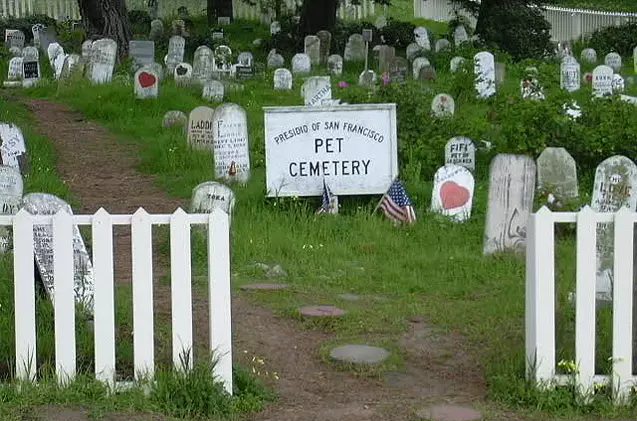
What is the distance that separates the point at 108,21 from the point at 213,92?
5839 mm

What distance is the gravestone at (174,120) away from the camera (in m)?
14.6

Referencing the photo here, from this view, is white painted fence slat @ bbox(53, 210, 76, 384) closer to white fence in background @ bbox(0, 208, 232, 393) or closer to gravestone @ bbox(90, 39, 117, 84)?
white fence in background @ bbox(0, 208, 232, 393)

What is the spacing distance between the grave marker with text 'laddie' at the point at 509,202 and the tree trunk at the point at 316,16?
59.4 feet

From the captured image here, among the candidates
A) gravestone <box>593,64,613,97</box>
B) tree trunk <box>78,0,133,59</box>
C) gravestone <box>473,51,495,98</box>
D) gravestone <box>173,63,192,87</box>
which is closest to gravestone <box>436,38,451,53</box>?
gravestone <box>473,51,495,98</box>

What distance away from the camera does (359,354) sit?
247 inches

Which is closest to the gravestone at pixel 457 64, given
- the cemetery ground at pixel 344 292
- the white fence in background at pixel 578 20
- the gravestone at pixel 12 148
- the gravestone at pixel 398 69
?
the gravestone at pixel 398 69

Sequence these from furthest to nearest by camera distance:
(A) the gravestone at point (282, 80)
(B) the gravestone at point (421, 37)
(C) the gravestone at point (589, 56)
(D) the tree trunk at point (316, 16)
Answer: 1. (B) the gravestone at point (421, 37)
2. (D) the tree trunk at point (316, 16)
3. (C) the gravestone at point (589, 56)
4. (A) the gravestone at point (282, 80)

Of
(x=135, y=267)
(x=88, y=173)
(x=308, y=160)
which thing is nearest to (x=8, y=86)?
(x=88, y=173)

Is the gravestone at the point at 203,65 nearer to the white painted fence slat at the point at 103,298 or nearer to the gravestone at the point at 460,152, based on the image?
the gravestone at the point at 460,152

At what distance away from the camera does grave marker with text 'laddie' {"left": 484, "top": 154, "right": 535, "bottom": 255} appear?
8.62 meters

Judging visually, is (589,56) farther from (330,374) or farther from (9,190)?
(330,374)

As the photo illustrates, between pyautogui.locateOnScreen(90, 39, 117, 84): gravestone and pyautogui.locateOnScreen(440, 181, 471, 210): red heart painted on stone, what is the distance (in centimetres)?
954

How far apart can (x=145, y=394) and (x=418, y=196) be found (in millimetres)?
5593

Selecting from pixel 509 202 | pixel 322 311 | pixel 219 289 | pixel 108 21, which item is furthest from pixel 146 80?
pixel 219 289
